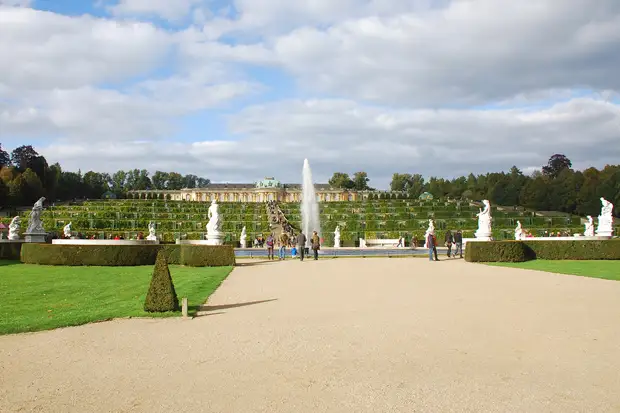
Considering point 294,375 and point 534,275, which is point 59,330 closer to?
point 294,375

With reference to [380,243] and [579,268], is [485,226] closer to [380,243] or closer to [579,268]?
[579,268]

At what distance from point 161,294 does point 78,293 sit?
13.3 ft

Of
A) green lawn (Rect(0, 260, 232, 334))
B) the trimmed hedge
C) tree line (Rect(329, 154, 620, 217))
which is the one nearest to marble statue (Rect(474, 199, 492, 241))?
green lawn (Rect(0, 260, 232, 334))

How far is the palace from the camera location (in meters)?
135

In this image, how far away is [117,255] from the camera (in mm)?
20781

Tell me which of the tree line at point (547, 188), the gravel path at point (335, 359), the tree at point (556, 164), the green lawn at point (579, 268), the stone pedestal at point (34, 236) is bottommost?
the gravel path at point (335, 359)

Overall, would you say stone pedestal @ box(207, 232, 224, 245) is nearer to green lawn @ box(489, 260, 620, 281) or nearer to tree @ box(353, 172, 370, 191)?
green lawn @ box(489, 260, 620, 281)

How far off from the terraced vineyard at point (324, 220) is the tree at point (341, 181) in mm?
65227

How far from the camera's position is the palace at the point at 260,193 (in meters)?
135

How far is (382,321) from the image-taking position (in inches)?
352

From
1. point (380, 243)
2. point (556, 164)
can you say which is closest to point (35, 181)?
point (380, 243)

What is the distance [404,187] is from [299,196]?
1211 inches

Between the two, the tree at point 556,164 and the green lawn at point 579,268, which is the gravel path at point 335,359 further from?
the tree at point 556,164

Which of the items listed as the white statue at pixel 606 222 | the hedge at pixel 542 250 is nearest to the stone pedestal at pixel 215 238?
the hedge at pixel 542 250
